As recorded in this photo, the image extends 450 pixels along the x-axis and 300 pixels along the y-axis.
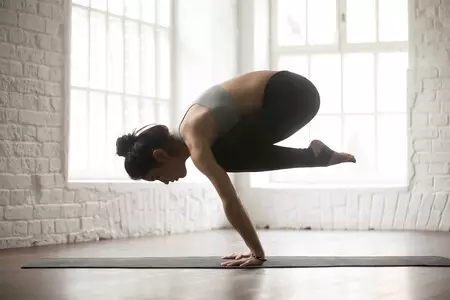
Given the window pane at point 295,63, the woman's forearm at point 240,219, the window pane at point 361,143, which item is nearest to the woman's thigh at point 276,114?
the woman's forearm at point 240,219

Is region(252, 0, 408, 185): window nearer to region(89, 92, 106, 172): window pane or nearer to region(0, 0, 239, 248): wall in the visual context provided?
region(89, 92, 106, 172): window pane

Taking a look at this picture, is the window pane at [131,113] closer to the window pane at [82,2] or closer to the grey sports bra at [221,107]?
the window pane at [82,2]

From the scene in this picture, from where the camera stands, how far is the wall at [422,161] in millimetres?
5938

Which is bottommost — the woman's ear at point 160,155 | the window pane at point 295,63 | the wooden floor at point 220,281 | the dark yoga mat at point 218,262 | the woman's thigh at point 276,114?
the dark yoga mat at point 218,262

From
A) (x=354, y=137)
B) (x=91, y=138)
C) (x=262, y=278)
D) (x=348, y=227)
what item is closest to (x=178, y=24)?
(x=91, y=138)

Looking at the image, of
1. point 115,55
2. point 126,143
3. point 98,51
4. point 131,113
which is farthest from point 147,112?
point 126,143

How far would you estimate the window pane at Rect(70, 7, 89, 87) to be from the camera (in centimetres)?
491

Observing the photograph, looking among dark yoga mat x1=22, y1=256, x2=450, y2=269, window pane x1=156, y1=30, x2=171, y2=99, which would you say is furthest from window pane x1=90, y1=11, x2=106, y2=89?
dark yoga mat x1=22, y1=256, x2=450, y2=269

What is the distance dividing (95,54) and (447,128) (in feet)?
10.2

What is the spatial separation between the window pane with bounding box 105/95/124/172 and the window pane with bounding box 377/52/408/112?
2520 millimetres

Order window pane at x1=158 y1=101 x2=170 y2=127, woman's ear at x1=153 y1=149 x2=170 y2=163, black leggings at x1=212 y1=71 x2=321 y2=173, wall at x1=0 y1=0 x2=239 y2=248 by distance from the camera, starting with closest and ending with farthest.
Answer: woman's ear at x1=153 y1=149 x2=170 y2=163 < black leggings at x1=212 y1=71 x2=321 y2=173 < wall at x1=0 y1=0 x2=239 y2=248 < window pane at x1=158 y1=101 x2=170 y2=127

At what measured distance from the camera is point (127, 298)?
7.17 feet

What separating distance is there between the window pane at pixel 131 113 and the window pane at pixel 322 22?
6.57 ft

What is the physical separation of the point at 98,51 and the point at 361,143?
266 centimetres
